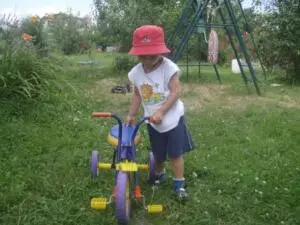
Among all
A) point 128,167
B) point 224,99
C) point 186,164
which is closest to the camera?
point 128,167

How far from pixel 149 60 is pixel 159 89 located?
0.72 feet

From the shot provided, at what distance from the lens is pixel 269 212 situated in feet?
10.2

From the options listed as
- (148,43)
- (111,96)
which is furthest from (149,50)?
(111,96)

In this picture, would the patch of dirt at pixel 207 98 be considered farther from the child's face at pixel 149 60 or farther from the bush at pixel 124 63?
the child's face at pixel 149 60

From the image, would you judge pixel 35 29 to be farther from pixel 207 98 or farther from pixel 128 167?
pixel 128 167

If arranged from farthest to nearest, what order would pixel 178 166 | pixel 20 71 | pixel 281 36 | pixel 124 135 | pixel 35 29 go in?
pixel 35 29, pixel 281 36, pixel 20 71, pixel 178 166, pixel 124 135

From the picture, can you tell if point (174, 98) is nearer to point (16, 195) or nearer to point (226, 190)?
point (226, 190)

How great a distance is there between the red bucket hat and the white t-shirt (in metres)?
0.18

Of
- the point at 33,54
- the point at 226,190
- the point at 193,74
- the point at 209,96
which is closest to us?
the point at 226,190

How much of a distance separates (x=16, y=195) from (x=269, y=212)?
1.83 meters

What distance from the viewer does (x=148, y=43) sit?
2.98m

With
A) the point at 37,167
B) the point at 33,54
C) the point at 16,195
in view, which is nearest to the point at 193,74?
the point at 33,54

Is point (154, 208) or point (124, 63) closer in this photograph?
point (154, 208)

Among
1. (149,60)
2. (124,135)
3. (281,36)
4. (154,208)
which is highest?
(281,36)
